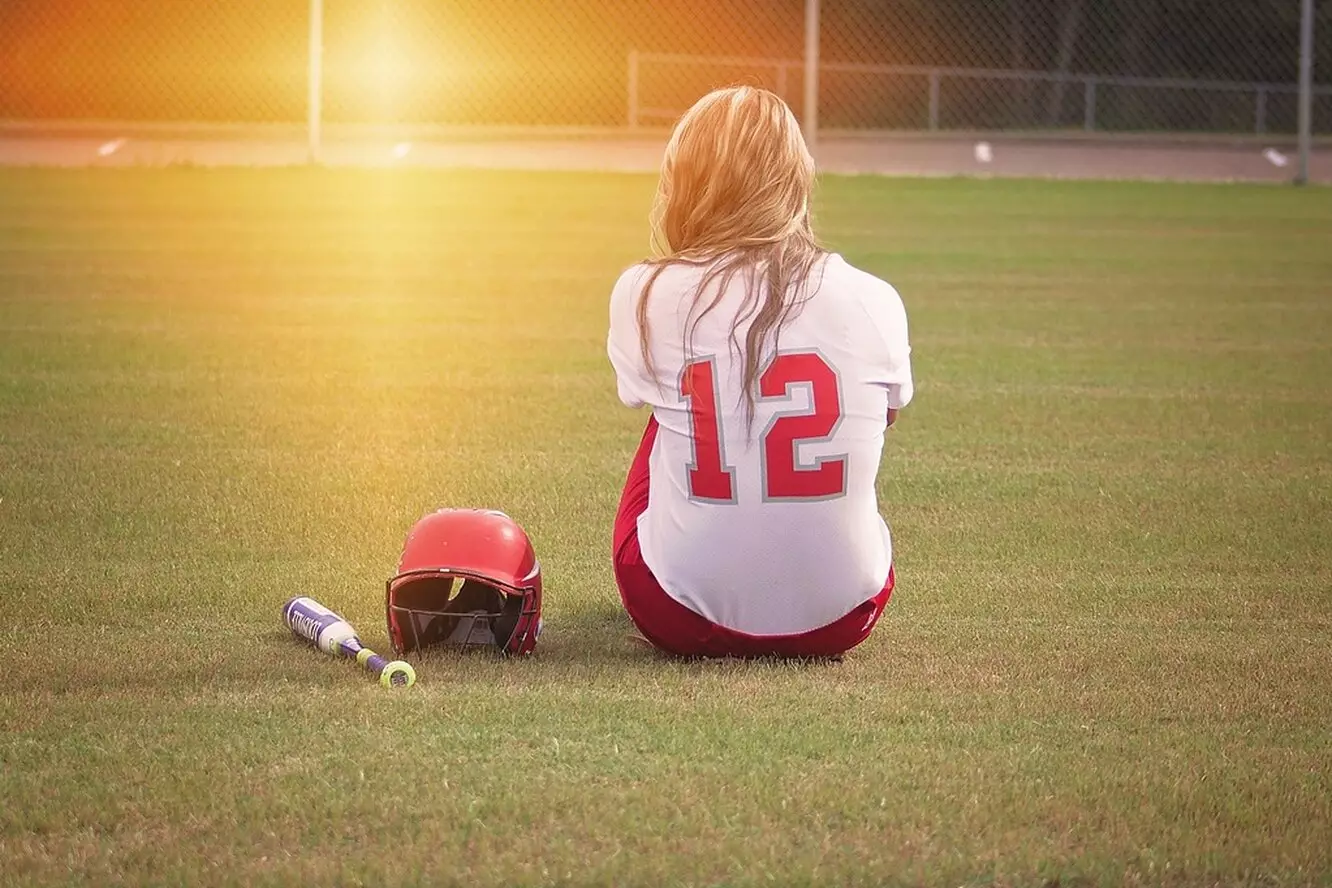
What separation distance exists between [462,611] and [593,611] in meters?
0.57

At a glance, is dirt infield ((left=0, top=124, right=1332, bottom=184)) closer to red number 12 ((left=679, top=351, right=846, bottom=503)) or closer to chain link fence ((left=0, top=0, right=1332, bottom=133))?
chain link fence ((left=0, top=0, right=1332, bottom=133))

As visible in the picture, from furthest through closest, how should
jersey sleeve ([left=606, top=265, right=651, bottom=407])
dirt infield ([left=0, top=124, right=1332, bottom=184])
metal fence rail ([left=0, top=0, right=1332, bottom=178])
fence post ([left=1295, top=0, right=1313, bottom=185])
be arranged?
metal fence rail ([left=0, top=0, right=1332, bottom=178])
dirt infield ([left=0, top=124, right=1332, bottom=184])
fence post ([left=1295, top=0, right=1313, bottom=185])
jersey sleeve ([left=606, top=265, right=651, bottom=407])

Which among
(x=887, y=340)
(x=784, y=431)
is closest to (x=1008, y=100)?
(x=887, y=340)

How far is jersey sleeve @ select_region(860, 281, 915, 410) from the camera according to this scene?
422cm

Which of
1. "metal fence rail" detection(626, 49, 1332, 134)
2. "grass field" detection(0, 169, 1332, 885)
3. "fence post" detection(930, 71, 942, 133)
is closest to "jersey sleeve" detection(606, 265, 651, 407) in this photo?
"grass field" detection(0, 169, 1332, 885)

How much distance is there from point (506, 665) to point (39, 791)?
116 centimetres

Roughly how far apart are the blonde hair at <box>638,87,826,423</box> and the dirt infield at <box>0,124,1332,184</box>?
15545mm

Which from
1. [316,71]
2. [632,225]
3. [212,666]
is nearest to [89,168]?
[316,71]

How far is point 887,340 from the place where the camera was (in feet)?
13.9

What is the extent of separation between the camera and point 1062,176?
67.8ft

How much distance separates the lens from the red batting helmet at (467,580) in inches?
170

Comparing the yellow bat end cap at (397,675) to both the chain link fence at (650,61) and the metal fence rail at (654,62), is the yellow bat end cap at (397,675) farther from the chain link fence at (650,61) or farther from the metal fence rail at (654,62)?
the metal fence rail at (654,62)

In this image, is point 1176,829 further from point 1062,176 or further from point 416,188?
point 1062,176

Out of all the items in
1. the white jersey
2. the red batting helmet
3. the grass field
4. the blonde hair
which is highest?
the blonde hair
